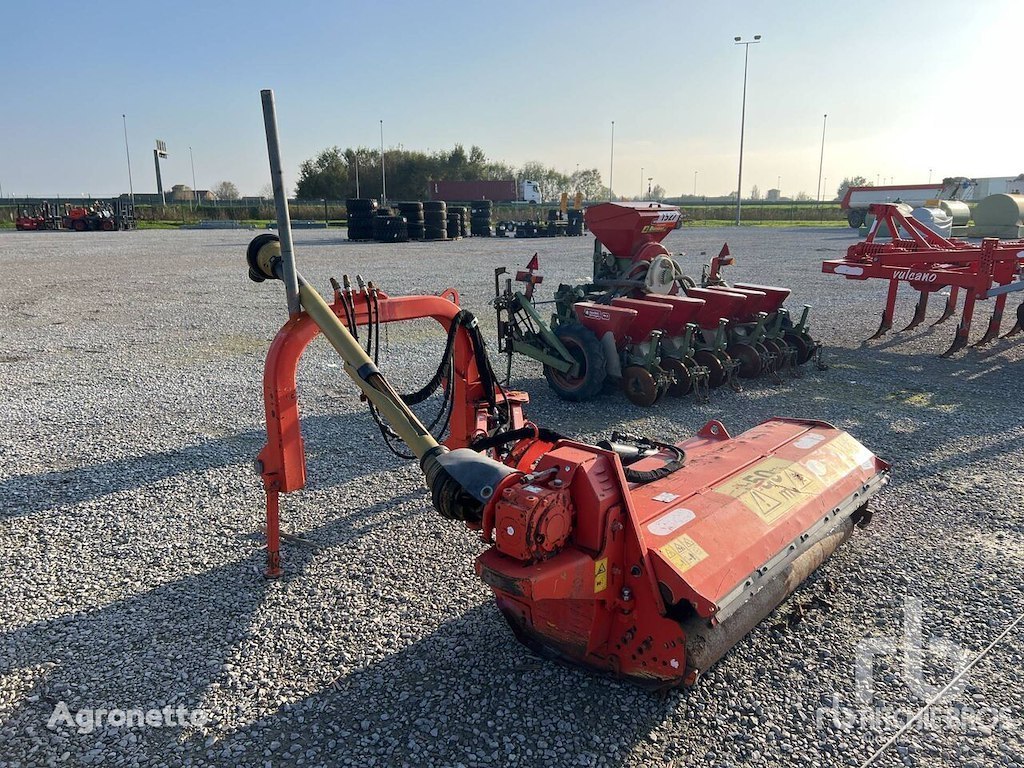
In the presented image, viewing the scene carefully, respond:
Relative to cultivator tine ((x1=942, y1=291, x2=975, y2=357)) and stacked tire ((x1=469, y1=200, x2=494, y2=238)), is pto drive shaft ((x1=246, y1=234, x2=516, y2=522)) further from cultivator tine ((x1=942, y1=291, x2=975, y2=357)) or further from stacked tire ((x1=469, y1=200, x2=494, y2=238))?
stacked tire ((x1=469, y1=200, x2=494, y2=238))

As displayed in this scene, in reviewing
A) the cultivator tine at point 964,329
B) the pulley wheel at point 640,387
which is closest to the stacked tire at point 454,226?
the cultivator tine at point 964,329

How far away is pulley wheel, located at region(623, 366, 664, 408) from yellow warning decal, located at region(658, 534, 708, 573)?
3834 mm

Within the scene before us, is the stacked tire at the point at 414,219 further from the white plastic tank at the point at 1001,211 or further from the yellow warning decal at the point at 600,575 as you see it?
the yellow warning decal at the point at 600,575

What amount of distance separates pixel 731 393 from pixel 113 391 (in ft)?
21.6

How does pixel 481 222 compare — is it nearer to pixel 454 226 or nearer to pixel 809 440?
pixel 454 226

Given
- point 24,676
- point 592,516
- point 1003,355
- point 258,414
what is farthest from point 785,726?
point 1003,355

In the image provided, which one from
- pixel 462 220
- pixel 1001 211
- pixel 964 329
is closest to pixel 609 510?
pixel 964 329

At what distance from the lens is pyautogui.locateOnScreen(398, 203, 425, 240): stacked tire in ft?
100.0

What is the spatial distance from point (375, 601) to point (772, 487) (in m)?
2.17

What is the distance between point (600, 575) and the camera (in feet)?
9.25

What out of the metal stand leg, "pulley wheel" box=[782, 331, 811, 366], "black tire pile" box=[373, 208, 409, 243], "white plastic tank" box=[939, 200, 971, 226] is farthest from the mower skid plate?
"white plastic tank" box=[939, 200, 971, 226]

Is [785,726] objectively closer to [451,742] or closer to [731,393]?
[451,742]

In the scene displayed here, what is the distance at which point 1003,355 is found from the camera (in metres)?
9.17
